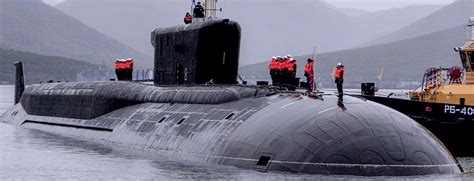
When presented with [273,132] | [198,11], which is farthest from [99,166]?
[198,11]

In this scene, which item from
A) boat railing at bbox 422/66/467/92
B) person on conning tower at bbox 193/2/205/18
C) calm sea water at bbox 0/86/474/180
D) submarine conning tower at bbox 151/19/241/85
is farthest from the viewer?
boat railing at bbox 422/66/467/92

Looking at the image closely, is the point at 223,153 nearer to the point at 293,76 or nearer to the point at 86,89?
the point at 293,76

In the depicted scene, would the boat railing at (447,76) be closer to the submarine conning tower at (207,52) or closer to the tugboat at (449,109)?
the tugboat at (449,109)

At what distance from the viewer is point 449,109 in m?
30.8

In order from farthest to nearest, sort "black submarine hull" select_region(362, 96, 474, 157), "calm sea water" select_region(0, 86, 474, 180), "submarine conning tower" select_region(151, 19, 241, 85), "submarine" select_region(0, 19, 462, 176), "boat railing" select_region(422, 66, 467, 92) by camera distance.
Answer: "boat railing" select_region(422, 66, 467, 92) < "black submarine hull" select_region(362, 96, 474, 157) < "submarine conning tower" select_region(151, 19, 241, 85) < "calm sea water" select_region(0, 86, 474, 180) < "submarine" select_region(0, 19, 462, 176)

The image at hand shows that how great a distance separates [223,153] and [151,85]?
33.9 ft

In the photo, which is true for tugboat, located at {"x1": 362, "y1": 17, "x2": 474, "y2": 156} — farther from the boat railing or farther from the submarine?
the submarine

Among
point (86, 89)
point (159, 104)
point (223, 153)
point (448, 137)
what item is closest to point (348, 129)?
point (223, 153)

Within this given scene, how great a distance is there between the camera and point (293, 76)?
26.9 meters

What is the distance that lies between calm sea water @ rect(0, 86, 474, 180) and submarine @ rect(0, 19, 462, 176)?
308mm

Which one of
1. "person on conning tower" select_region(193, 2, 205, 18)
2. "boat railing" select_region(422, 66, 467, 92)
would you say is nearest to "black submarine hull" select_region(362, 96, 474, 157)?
"boat railing" select_region(422, 66, 467, 92)

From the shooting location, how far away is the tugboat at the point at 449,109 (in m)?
30.3

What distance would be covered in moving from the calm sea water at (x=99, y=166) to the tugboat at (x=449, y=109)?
139cm

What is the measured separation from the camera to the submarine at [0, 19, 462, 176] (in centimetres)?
1842
